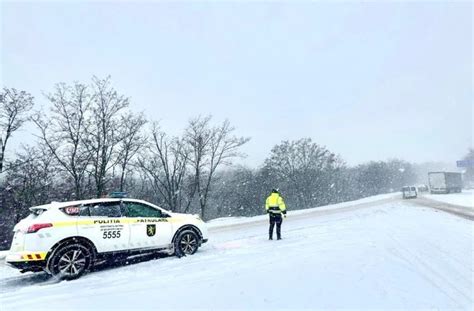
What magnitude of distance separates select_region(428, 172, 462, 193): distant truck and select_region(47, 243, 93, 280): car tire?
175ft

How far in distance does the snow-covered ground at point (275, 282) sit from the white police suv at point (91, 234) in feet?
1.32

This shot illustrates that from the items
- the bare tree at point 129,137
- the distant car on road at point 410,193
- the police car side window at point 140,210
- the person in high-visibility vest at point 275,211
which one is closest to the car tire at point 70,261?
the police car side window at point 140,210

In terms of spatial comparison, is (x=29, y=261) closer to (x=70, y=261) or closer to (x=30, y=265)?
(x=30, y=265)

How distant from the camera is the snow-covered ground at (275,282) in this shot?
5.46 metres

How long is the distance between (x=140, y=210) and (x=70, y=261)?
2084 mm

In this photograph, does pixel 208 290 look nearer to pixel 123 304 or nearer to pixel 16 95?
pixel 123 304

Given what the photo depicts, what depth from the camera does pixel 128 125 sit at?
102 feet

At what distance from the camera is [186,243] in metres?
9.72

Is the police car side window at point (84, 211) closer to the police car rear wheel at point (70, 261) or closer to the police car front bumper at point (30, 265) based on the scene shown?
the police car rear wheel at point (70, 261)

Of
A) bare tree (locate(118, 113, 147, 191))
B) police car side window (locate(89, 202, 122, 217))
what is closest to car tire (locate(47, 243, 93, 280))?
police car side window (locate(89, 202, 122, 217))

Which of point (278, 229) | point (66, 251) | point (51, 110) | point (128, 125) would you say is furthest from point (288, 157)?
point (66, 251)

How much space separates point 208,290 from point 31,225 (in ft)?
14.4

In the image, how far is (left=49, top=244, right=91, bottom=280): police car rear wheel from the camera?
24.9 feet

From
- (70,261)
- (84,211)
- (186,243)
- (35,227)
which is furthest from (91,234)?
(186,243)
